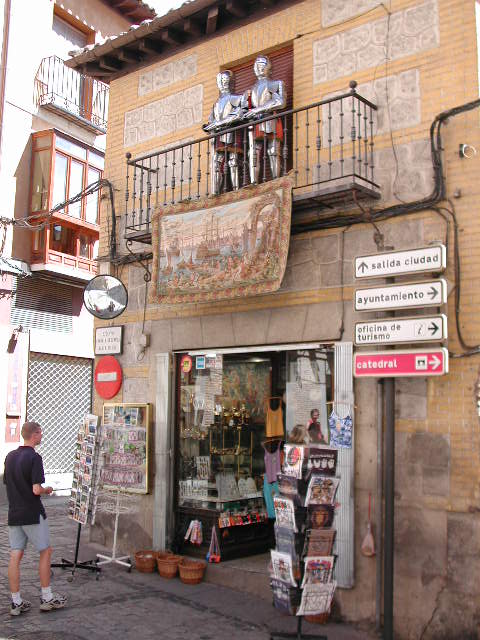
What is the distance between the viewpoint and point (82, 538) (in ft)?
35.0

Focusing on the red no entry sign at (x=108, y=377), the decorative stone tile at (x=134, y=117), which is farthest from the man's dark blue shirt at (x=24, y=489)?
the decorative stone tile at (x=134, y=117)

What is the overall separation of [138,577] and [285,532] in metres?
3.22

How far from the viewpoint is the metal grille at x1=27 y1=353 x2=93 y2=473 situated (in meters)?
16.1

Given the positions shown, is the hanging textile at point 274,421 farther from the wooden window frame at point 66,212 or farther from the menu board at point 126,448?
the wooden window frame at point 66,212

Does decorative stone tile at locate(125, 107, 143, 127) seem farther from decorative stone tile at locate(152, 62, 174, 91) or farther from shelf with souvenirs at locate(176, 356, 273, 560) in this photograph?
shelf with souvenirs at locate(176, 356, 273, 560)

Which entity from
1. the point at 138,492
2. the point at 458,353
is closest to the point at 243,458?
the point at 138,492

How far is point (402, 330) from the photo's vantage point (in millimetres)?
6320

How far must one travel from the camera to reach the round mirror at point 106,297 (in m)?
9.74

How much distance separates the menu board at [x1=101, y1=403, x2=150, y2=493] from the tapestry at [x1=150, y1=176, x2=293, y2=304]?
176 centimetres

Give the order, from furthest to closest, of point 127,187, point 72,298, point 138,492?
point 72,298, point 127,187, point 138,492

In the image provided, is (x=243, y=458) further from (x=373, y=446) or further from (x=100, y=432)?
(x=373, y=446)

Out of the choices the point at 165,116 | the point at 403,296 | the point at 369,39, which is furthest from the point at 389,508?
the point at 165,116

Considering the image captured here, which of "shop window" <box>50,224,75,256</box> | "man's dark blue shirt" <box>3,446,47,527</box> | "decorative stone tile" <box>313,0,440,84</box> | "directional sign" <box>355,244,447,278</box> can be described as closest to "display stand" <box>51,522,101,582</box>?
"man's dark blue shirt" <box>3,446,47,527</box>

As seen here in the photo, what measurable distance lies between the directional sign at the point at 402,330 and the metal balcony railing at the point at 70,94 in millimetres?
12080
